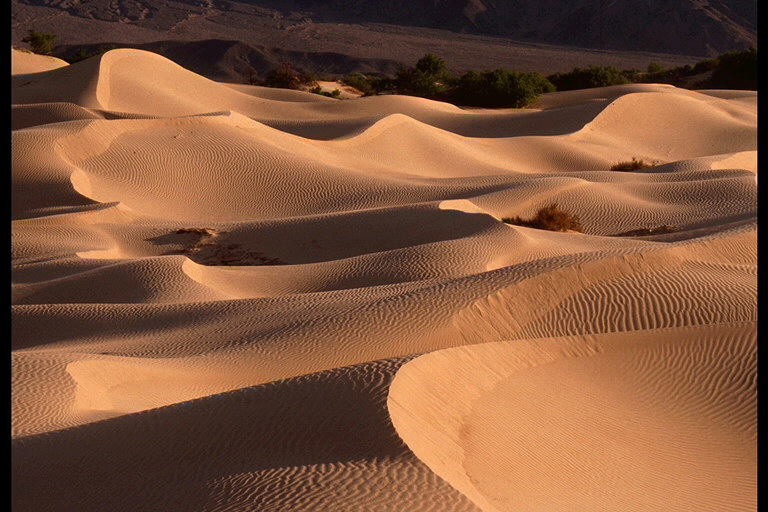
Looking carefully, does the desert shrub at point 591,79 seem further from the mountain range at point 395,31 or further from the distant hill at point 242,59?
the distant hill at point 242,59

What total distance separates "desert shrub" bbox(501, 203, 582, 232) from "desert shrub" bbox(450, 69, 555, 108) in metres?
21.1

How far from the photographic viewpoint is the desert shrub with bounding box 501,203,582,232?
61.2 ft

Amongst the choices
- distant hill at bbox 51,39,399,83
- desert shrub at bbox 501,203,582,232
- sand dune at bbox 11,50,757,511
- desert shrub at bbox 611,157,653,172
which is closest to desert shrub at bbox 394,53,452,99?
desert shrub at bbox 611,157,653,172

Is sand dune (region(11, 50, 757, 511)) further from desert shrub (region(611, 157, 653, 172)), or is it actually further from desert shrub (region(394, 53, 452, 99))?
desert shrub (region(394, 53, 452, 99))

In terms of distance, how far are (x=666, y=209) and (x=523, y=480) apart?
14481 millimetres

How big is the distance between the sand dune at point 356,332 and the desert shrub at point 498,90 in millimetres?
15416

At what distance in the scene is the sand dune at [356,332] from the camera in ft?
20.7

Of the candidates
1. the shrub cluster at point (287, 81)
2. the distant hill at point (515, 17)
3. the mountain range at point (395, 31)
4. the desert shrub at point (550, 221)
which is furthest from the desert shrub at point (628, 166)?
the distant hill at point (515, 17)

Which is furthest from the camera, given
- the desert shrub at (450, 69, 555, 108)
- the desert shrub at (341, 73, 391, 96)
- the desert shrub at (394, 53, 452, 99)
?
the desert shrub at (341, 73, 391, 96)

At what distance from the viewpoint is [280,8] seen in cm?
10450

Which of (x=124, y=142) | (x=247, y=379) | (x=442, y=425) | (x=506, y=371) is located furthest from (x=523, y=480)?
(x=124, y=142)

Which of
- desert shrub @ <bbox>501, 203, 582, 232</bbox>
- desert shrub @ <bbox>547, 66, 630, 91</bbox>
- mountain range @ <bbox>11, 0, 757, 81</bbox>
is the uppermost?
mountain range @ <bbox>11, 0, 757, 81</bbox>

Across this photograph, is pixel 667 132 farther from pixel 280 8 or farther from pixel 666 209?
pixel 280 8

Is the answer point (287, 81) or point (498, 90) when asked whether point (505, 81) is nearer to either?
point (498, 90)
